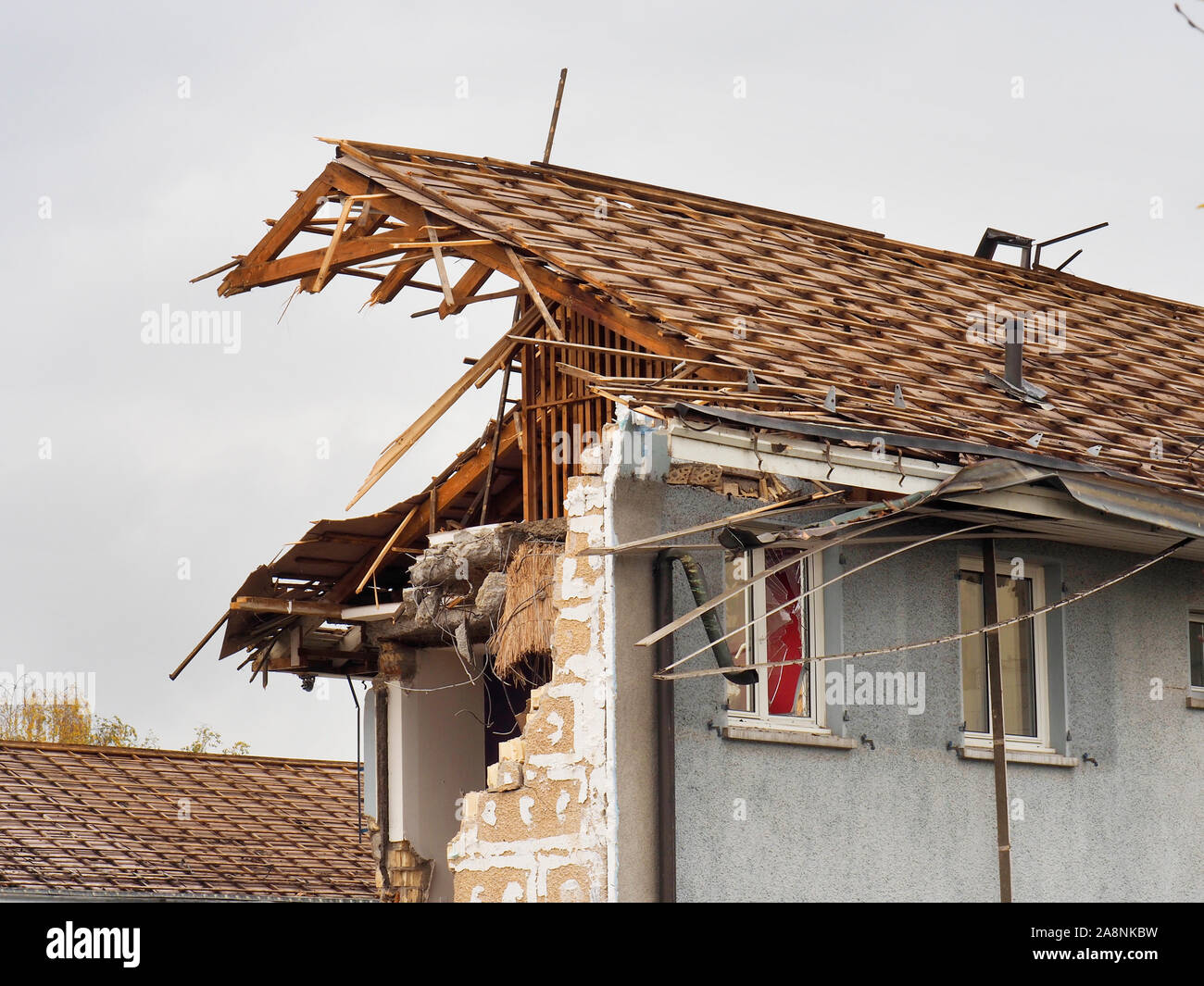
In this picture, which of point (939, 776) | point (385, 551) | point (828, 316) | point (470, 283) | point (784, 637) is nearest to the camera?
point (784, 637)

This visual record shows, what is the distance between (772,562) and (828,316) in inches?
105

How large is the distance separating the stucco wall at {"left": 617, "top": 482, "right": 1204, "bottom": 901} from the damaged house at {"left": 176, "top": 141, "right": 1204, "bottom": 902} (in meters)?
0.02

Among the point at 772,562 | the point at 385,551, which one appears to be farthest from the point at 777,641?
the point at 385,551

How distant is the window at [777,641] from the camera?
32.2ft

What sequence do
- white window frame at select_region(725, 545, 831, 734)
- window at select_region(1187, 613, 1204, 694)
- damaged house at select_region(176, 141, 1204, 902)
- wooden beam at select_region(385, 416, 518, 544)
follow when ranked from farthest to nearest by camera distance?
wooden beam at select_region(385, 416, 518, 544)
window at select_region(1187, 613, 1204, 694)
white window frame at select_region(725, 545, 831, 734)
damaged house at select_region(176, 141, 1204, 902)

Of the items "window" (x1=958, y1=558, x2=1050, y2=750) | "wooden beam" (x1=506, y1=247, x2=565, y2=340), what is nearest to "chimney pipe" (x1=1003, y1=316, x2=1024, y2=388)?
"window" (x1=958, y1=558, x2=1050, y2=750)

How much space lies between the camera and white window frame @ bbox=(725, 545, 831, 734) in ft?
32.1

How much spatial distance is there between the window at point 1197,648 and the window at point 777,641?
3.48 meters

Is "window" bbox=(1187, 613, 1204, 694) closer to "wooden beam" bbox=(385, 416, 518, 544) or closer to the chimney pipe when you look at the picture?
the chimney pipe

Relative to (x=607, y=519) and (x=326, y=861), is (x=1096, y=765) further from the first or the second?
A: (x=326, y=861)

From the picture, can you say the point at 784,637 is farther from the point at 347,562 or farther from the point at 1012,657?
the point at 347,562

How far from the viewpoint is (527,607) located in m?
10.4

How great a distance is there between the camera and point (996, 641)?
34.3 ft

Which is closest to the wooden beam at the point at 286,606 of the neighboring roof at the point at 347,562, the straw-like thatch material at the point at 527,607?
the neighboring roof at the point at 347,562
